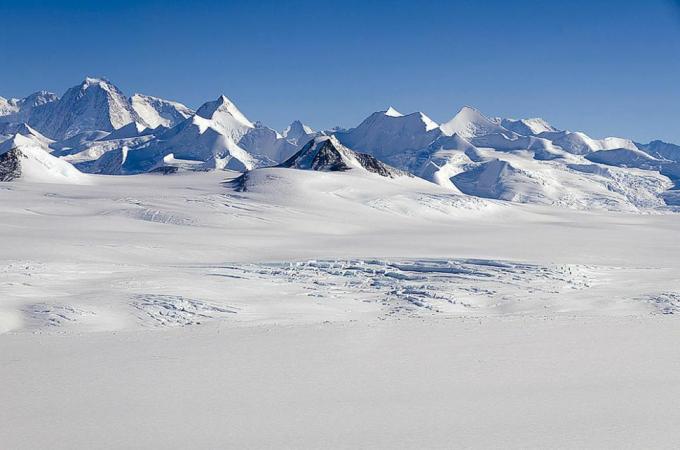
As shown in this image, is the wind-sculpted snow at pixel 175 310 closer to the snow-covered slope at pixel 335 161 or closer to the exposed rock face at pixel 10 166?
the exposed rock face at pixel 10 166

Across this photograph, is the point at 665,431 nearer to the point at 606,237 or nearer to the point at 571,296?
the point at 571,296

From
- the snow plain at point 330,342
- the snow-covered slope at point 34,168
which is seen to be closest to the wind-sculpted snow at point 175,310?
the snow plain at point 330,342

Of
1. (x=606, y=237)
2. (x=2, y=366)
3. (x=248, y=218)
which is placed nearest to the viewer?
→ (x=2, y=366)

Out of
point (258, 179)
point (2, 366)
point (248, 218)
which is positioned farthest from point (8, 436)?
point (258, 179)

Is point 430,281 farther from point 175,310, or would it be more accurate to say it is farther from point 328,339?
point 328,339

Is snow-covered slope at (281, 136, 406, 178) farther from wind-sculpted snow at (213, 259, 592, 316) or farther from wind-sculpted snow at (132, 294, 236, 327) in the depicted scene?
wind-sculpted snow at (132, 294, 236, 327)

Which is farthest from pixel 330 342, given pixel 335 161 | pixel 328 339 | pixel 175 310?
pixel 335 161
